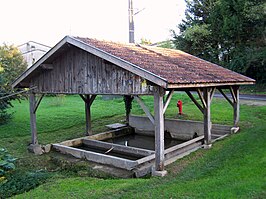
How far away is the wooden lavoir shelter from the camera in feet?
22.1

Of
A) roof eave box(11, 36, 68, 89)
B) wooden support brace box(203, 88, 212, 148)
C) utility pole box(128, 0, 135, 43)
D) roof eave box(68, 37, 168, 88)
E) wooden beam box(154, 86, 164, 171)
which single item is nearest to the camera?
roof eave box(68, 37, 168, 88)

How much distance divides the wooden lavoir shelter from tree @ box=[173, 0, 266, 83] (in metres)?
14.1

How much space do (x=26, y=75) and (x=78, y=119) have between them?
6.29 meters

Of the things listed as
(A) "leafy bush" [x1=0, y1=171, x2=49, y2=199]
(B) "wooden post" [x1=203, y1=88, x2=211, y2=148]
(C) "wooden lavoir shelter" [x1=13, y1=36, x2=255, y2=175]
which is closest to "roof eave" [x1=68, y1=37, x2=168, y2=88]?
(C) "wooden lavoir shelter" [x1=13, y1=36, x2=255, y2=175]

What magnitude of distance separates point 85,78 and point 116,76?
1.36 metres

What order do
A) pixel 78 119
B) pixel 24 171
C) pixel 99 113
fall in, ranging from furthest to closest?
pixel 99 113
pixel 78 119
pixel 24 171

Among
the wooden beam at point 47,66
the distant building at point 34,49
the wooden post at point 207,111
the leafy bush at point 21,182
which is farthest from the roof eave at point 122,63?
the distant building at point 34,49

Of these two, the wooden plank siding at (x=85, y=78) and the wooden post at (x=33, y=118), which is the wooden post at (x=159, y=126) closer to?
the wooden plank siding at (x=85, y=78)

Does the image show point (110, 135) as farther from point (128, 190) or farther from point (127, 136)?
point (128, 190)

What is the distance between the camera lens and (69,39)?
26.7 feet

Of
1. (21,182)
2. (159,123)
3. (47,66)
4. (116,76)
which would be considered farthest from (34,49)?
(159,123)

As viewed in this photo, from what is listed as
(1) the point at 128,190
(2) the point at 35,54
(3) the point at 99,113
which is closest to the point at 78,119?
(3) the point at 99,113

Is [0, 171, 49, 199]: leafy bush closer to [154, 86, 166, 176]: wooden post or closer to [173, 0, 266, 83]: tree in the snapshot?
[154, 86, 166, 176]: wooden post

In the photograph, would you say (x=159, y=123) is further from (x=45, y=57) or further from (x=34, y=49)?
(x=34, y=49)
